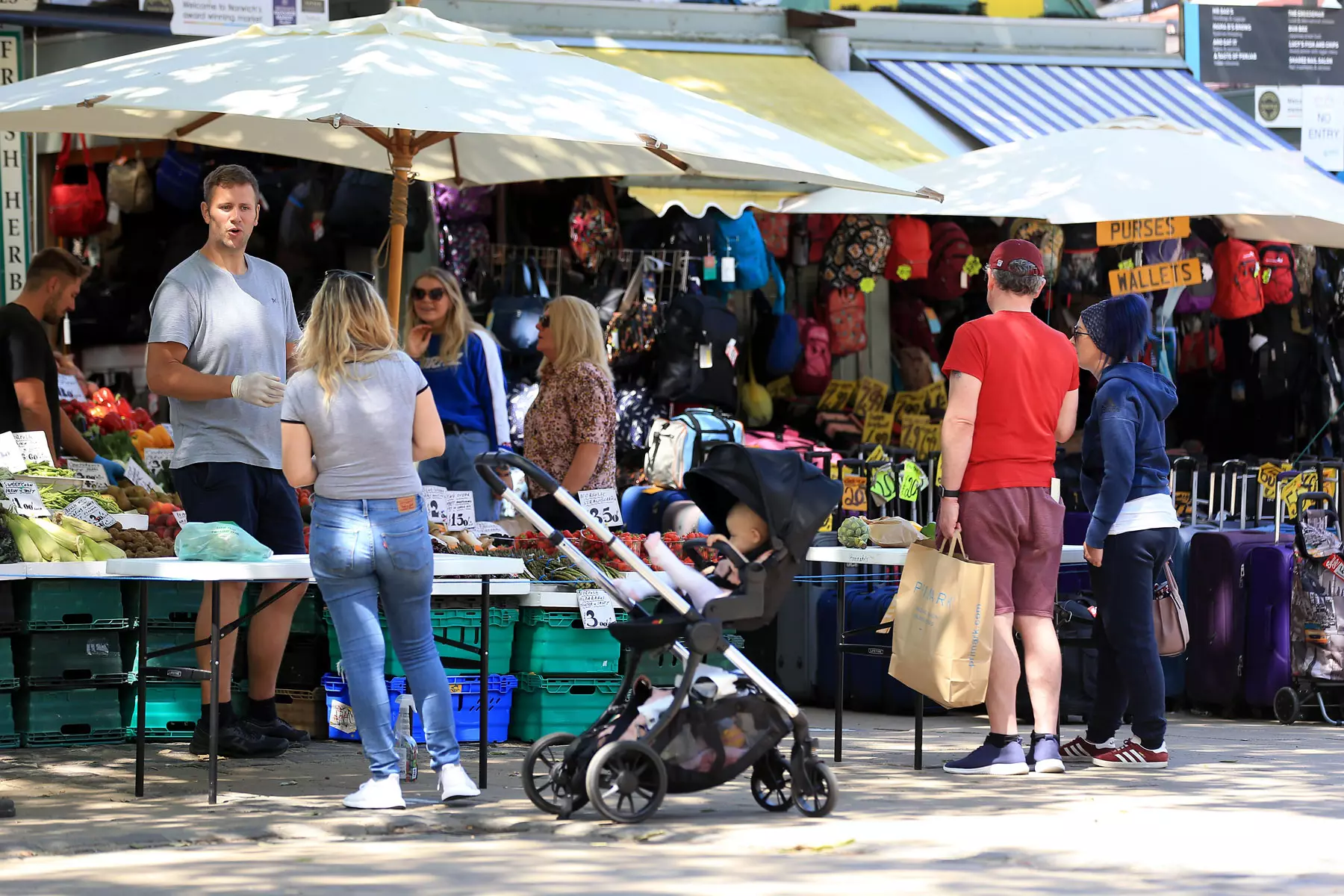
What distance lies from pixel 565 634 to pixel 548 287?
14.5 ft

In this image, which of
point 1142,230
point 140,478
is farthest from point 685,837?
point 1142,230

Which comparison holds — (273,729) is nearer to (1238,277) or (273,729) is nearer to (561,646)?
(561,646)

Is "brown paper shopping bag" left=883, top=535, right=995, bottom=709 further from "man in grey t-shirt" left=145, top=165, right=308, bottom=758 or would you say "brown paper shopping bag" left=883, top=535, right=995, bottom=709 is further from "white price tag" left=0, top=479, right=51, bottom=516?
"white price tag" left=0, top=479, right=51, bottom=516

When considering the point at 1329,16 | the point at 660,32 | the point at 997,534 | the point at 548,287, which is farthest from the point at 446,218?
the point at 1329,16

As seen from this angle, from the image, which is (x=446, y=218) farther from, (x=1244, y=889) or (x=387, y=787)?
(x=1244, y=889)

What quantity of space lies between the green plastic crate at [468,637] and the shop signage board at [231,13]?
→ 5.23 meters

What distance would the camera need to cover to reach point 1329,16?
55.2 feet

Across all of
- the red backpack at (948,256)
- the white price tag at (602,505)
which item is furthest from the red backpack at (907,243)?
the white price tag at (602,505)

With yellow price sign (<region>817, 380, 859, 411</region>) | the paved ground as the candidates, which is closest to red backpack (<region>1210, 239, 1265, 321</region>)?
yellow price sign (<region>817, 380, 859, 411</region>)

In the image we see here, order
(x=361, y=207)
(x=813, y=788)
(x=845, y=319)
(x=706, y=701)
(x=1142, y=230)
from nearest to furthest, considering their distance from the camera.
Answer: (x=706, y=701), (x=813, y=788), (x=361, y=207), (x=1142, y=230), (x=845, y=319)

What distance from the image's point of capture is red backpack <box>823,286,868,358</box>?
12.7m

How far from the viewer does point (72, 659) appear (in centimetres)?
785

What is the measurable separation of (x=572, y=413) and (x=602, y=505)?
50 centimetres

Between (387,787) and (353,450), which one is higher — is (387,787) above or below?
below
